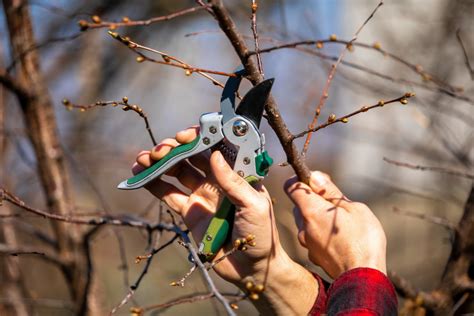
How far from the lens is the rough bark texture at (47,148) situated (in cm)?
273

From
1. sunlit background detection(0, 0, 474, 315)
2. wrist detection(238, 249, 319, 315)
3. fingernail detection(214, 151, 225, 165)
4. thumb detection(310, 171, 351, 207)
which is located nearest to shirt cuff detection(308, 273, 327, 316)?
wrist detection(238, 249, 319, 315)

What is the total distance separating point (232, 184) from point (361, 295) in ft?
1.58

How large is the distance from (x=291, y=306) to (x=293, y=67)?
9.73 feet

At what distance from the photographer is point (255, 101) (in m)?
1.65

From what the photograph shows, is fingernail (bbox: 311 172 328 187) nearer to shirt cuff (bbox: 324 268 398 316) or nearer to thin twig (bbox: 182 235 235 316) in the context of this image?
shirt cuff (bbox: 324 268 398 316)

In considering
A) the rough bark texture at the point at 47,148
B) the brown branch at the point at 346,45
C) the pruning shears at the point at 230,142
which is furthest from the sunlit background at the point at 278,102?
the pruning shears at the point at 230,142

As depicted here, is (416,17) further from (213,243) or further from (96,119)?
Answer: (213,243)

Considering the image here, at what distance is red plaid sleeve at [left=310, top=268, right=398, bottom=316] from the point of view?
5.38 feet

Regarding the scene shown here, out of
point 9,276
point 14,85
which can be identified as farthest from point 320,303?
point 9,276

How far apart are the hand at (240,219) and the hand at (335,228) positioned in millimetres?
106

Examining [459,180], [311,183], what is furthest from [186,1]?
[311,183]

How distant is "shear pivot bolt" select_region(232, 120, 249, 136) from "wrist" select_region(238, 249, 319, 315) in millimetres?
388

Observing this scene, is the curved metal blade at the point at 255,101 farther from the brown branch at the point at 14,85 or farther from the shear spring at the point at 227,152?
the brown branch at the point at 14,85

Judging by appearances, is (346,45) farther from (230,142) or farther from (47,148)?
(47,148)
